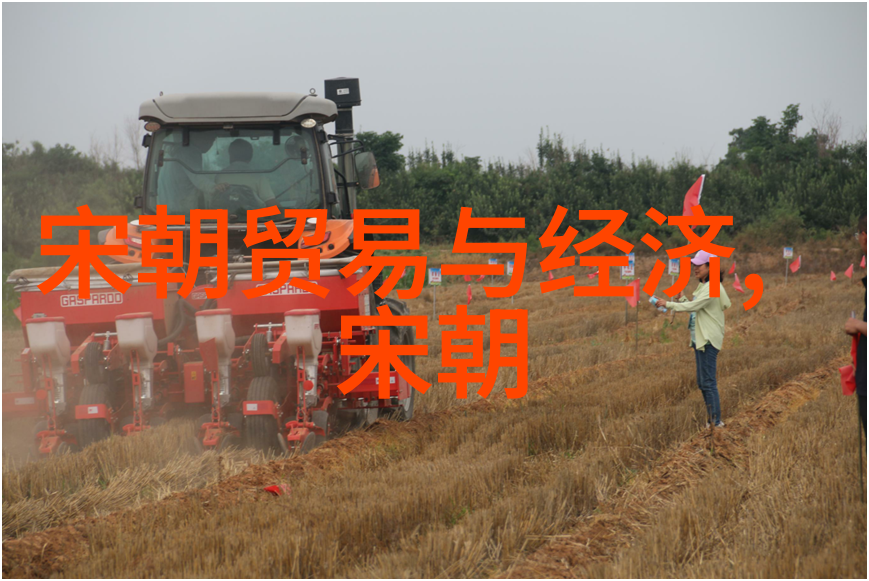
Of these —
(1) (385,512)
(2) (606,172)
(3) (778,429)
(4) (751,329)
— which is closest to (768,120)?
(2) (606,172)

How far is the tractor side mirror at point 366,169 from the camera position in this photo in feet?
25.6

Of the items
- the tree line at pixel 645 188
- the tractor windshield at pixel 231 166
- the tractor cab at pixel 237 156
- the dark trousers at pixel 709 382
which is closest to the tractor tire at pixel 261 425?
the tractor cab at pixel 237 156

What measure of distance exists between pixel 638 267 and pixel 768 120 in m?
25.7

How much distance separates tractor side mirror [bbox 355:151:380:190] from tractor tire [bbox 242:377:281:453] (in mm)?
2479

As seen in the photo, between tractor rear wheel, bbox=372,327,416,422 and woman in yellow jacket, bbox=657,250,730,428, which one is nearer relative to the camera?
woman in yellow jacket, bbox=657,250,730,428

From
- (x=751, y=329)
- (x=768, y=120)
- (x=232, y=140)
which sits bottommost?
(x=751, y=329)

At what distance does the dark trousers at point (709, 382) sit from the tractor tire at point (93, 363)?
17.8 feet

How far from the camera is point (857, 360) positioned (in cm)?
382

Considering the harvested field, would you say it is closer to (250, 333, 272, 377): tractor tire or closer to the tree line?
(250, 333, 272, 377): tractor tire

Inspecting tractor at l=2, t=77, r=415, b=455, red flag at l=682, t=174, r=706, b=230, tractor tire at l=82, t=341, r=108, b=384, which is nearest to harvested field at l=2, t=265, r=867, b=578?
tractor at l=2, t=77, r=415, b=455

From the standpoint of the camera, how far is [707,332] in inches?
277

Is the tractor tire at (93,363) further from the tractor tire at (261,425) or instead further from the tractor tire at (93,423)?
the tractor tire at (261,425)

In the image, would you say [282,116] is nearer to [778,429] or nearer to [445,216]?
[778,429]

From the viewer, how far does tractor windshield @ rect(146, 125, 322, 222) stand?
7.35m
